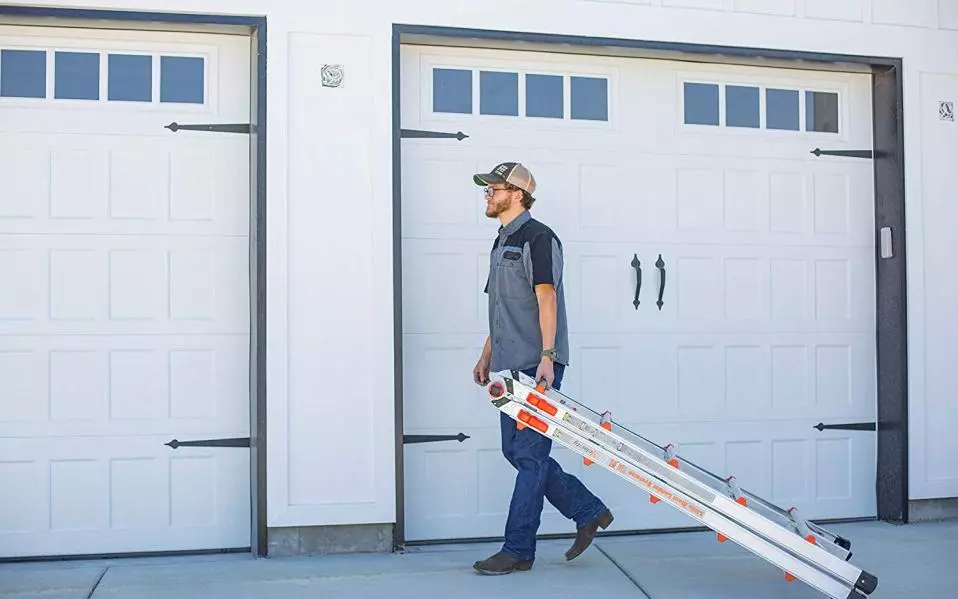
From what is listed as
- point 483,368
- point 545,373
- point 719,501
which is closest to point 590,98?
point 483,368

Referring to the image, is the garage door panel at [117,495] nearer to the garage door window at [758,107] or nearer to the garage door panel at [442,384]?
the garage door panel at [442,384]

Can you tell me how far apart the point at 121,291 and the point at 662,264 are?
2.88 m

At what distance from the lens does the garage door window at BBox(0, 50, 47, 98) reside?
17.7ft

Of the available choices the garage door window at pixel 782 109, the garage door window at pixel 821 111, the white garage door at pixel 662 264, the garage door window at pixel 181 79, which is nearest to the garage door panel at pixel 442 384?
the white garage door at pixel 662 264

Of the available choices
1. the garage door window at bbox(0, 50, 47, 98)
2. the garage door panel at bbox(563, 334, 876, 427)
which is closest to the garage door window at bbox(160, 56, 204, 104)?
the garage door window at bbox(0, 50, 47, 98)

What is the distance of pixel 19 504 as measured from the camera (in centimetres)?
532

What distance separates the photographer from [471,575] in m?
4.99

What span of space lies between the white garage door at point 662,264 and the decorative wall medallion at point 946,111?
416 millimetres

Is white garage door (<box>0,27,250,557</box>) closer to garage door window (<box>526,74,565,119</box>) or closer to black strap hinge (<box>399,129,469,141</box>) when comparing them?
black strap hinge (<box>399,129,469,141</box>)

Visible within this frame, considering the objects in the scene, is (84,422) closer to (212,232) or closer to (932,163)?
(212,232)

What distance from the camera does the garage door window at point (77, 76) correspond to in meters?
5.42

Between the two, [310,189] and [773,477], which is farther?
[773,477]

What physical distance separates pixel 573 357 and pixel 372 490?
51.5 inches

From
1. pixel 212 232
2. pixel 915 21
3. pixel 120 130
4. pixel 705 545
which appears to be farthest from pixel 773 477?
pixel 120 130
